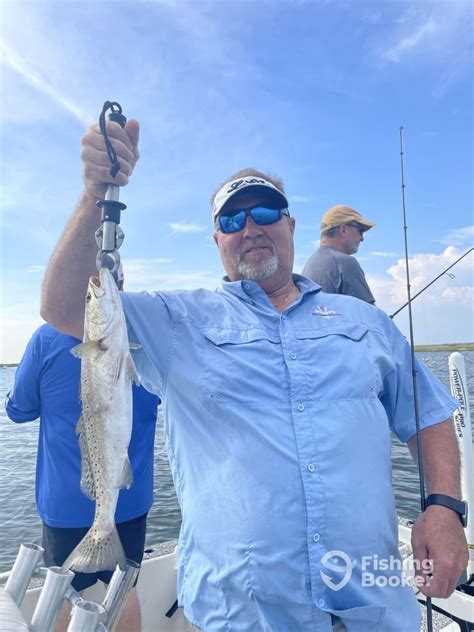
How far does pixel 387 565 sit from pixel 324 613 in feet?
1.19

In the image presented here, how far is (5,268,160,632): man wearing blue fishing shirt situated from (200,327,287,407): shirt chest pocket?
3.80 feet

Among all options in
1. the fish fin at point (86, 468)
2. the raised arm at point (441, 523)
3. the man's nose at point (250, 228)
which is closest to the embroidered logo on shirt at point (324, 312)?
the man's nose at point (250, 228)

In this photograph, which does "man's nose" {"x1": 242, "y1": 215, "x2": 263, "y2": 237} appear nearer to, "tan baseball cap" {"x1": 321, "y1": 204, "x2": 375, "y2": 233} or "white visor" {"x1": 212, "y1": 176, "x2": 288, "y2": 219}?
"white visor" {"x1": 212, "y1": 176, "x2": 288, "y2": 219}

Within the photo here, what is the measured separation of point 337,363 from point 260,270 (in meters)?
0.72

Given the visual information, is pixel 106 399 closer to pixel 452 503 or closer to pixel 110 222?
pixel 110 222

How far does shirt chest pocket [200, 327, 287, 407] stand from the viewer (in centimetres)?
206

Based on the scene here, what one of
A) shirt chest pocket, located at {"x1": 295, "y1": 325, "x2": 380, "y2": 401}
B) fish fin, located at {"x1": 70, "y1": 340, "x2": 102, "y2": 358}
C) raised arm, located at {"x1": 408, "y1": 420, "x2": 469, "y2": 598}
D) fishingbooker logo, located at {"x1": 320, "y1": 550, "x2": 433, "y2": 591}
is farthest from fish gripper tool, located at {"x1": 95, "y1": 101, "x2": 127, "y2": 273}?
raised arm, located at {"x1": 408, "y1": 420, "x2": 469, "y2": 598}

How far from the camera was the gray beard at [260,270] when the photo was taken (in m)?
2.63

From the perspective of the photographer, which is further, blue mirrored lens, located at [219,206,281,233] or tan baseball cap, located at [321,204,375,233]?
tan baseball cap, located at [321,204,375,233]

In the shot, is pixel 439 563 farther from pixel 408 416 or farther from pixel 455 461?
pixel 408 416

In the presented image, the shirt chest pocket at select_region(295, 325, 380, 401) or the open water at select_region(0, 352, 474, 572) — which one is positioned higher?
the shirt chest pocket at select_region(295, 325, 380, 401)

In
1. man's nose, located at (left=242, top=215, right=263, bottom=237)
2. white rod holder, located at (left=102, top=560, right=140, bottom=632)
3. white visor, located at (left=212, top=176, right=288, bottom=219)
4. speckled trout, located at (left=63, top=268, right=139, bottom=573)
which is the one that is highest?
white visor, located at (left=212, top=176, right=288, bottom=219)

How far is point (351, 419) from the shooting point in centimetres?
210

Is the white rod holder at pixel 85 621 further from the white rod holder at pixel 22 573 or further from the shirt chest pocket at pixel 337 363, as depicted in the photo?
the shirt chest pocket at pixel 337 363
